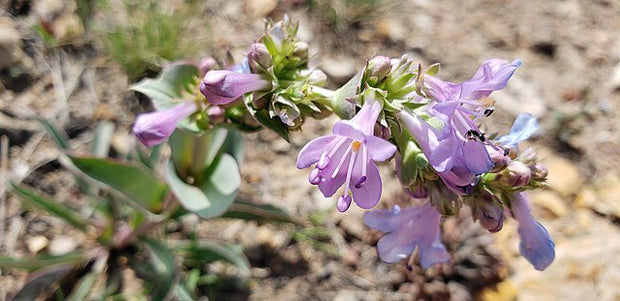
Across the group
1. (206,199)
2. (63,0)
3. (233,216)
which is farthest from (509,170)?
(63,0)

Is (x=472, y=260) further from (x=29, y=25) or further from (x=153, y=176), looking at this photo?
(x=29, y=25)

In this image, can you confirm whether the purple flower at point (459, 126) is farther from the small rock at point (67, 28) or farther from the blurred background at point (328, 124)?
the small rock at point (67, 28)

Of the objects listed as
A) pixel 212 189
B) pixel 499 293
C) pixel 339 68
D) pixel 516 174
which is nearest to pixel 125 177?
pixel 212 189

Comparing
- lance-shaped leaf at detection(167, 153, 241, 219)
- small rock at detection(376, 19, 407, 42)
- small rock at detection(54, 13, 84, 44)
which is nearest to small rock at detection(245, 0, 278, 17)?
small rock at detection(376, 19, 407, 42)

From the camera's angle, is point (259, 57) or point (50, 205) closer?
point (259, 57)

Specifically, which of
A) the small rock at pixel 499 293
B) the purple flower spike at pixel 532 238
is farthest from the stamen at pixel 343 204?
the small rock at pixel 499 293

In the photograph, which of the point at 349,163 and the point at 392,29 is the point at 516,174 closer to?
the point at 349,163
